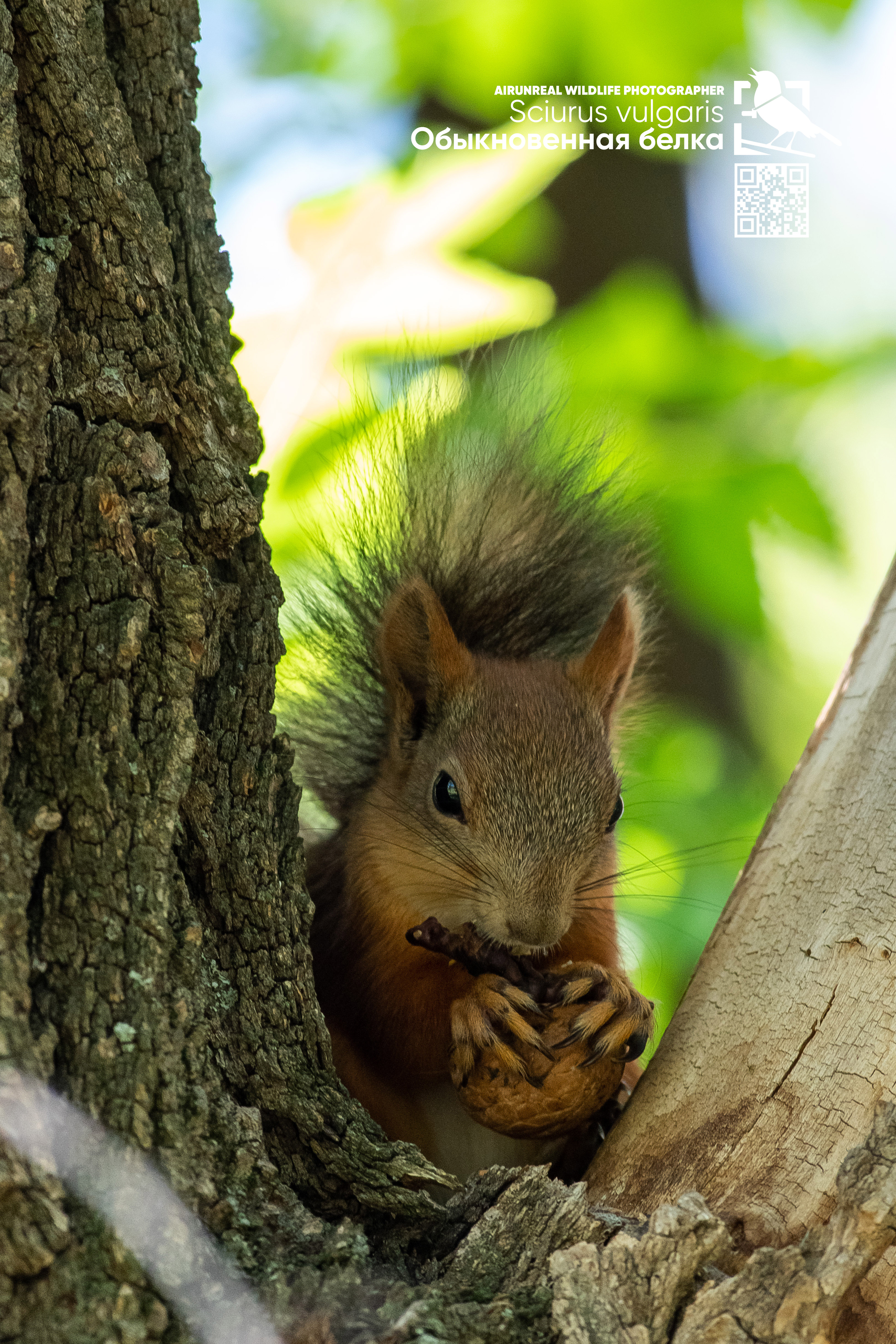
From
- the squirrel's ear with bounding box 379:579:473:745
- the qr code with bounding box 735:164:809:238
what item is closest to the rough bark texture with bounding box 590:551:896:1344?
the squirrel's ear with bounding box 379:579:473:745

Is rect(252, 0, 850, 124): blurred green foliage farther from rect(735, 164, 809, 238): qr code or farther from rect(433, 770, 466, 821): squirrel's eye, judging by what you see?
rect(433, 770, 466, 821): squirrel's eye

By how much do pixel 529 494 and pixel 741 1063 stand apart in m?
1.09

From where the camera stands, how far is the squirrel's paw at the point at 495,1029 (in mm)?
1572

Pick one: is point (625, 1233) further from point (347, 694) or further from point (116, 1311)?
point (347, 694)

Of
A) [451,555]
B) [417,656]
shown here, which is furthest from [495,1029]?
[451,555]

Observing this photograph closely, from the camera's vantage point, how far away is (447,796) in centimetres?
204

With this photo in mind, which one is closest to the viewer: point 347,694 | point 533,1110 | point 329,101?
point 533,1110

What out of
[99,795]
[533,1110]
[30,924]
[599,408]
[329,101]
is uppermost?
[329,101]

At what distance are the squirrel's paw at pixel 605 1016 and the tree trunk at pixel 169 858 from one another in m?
0.38

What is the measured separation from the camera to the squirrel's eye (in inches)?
79.6

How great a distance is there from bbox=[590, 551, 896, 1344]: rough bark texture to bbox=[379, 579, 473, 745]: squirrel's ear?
691mm

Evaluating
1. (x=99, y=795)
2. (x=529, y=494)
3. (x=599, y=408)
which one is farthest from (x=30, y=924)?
(x=599, y=408)

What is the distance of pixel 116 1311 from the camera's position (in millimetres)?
967

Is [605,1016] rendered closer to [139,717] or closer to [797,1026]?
[797,1026]
